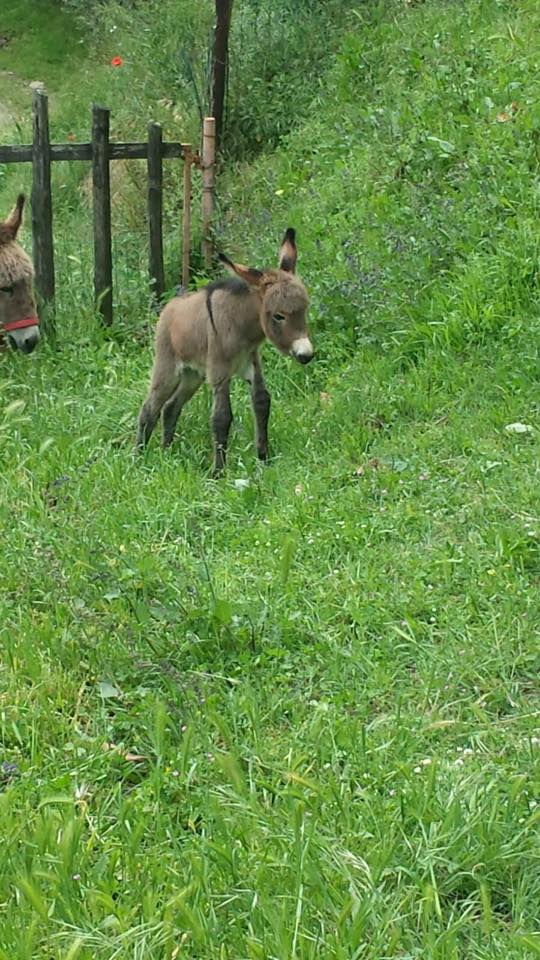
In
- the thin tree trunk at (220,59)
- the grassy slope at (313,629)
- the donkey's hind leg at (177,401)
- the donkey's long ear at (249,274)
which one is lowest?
the donkey's hind leg at (177,401)

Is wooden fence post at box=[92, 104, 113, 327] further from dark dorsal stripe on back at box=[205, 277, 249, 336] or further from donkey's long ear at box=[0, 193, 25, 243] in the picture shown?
dark dorsal stripe on back at box=[205, 277, 249, 336]

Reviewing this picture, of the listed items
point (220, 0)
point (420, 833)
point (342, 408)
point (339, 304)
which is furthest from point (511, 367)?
point (220, 0)

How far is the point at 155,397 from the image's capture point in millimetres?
7566

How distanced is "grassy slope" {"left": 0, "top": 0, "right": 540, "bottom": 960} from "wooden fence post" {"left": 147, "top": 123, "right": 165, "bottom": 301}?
4.73 ft

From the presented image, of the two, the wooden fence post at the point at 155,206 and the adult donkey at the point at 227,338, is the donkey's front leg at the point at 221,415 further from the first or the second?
the wooden fence post at the point at 155,206

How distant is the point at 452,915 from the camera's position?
3.04m

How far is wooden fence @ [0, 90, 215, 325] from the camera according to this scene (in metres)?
9.69

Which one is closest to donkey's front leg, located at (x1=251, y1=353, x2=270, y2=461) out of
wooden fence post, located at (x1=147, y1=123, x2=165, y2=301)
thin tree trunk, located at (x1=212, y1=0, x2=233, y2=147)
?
wooden fence post, located at (x1=147, y1=123, x2=165, y2=301)

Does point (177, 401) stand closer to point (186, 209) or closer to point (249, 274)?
point (249, 274)

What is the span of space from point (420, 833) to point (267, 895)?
21.2 inches

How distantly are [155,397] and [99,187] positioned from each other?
129 inches

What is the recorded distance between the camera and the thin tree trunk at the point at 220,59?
11.7 meters

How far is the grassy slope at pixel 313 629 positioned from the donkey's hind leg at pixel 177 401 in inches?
8.0

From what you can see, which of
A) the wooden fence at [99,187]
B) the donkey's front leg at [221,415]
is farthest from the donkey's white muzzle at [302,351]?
the wooden fence at [99,187]
